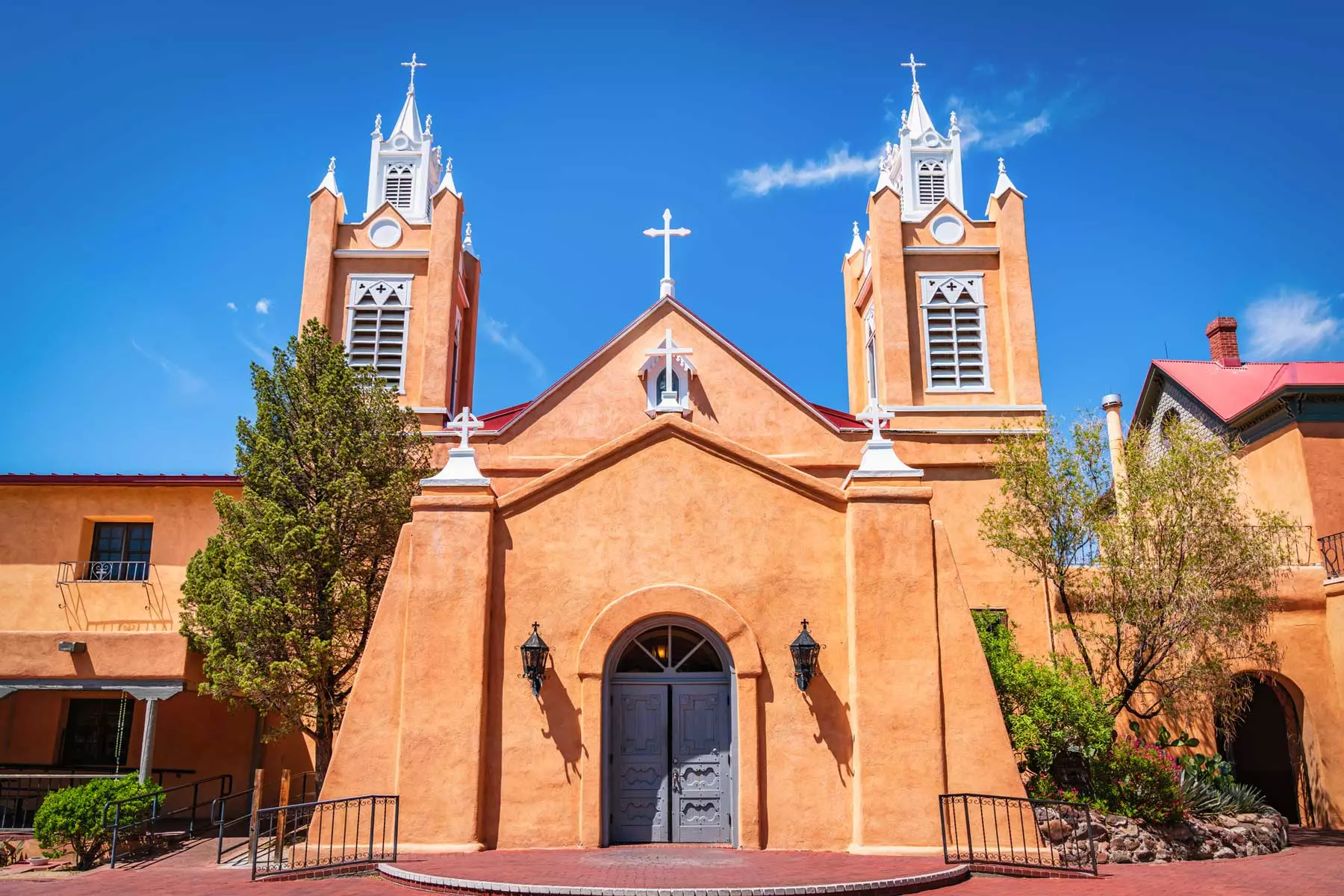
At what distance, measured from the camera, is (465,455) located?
14.8 metres

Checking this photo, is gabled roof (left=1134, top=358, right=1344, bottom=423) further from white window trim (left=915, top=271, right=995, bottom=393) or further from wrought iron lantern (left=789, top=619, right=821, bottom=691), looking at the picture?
wrought iron lantern (left=789, top=619, right=821, bottom=691)

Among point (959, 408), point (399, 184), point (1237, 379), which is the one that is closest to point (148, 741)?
point (399, 184)

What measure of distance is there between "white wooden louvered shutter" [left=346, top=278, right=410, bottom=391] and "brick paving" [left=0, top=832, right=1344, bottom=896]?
1272 centimetres

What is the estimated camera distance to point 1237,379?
27297 mm

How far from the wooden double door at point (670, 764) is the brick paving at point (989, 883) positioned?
0.69 m

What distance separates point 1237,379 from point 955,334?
8.32 metres

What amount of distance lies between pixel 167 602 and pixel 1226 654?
20451 mm

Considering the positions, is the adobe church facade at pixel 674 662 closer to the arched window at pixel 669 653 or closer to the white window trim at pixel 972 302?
the arched window at pixel 669 653

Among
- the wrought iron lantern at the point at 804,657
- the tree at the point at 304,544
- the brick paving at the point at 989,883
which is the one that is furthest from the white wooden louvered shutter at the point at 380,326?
the wrought iron lantern at the point at 804,657

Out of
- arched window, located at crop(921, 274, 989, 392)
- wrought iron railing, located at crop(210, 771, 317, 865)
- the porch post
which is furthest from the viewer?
arched window, located at crop(921, 274, 989, 392)

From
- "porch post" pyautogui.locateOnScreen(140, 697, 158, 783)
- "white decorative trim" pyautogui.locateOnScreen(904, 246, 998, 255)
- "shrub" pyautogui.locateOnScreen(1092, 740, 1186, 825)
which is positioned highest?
"white decorative trim" pyautogui.locateOnScreen(904, 246, 998, 255)

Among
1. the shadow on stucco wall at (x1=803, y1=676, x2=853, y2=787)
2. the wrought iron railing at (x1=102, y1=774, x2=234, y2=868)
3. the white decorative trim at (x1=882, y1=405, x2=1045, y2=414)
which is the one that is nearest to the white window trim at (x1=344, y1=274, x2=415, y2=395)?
the wrought iron railing at (x1=102, y1=774, x2=234, y2=868)

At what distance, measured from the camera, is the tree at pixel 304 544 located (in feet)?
56.2

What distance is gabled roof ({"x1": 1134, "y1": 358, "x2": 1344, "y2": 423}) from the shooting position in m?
23.1
